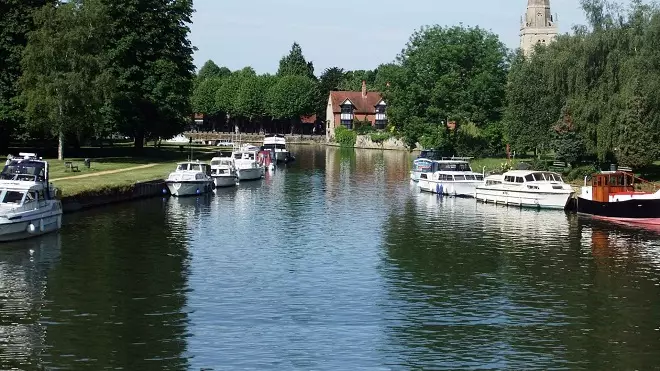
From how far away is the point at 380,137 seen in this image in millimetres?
195375

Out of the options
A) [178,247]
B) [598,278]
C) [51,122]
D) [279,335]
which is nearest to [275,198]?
[51,122]

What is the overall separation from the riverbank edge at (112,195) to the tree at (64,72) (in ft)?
49.5

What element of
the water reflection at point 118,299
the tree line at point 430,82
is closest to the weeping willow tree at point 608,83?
the tree line at point 430,82

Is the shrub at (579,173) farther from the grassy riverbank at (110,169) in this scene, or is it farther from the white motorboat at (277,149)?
the white motorboat at (277,149)

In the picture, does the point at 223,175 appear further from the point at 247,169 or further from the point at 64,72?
the point at 64,72

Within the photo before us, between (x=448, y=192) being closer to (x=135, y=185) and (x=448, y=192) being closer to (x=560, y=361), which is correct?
(x=135, y=185)

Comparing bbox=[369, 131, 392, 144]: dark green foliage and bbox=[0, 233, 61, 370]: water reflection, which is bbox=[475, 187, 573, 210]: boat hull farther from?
bbox=[369, 131, 392, 144]: dark green foliage

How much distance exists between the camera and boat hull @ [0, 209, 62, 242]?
51.6 meters

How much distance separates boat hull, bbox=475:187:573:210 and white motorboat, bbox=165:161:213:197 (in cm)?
2546

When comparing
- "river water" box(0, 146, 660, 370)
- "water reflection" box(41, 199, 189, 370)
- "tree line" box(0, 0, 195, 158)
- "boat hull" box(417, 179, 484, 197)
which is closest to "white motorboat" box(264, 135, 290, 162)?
"tree line" box(0, 0, 195, 158)

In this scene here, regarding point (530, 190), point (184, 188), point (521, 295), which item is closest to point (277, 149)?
point (184, 188)

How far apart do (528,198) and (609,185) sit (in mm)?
8836

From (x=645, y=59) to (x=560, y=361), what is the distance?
180 ft

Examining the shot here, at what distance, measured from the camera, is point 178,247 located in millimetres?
53469
